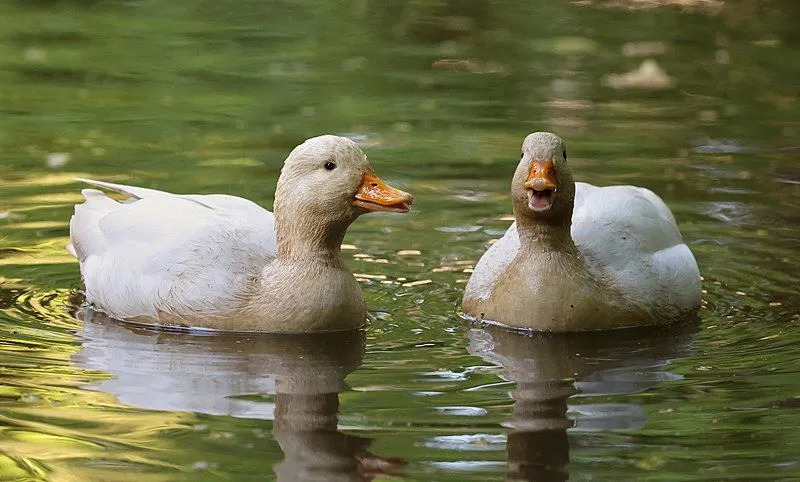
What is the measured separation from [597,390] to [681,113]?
6601 millimetres

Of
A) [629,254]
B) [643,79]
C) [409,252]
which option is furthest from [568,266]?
[643,79]

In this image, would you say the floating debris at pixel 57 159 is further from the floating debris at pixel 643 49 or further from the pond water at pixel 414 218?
the floating debris at pixel 643 49

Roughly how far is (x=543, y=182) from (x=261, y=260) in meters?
1.64

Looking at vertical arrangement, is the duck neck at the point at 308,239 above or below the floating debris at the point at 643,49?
below

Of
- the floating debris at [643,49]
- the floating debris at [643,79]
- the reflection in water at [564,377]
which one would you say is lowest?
the reflection in water at [564,377]

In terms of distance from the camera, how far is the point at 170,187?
1130 centimetres

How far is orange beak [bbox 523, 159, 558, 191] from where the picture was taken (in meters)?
8.42

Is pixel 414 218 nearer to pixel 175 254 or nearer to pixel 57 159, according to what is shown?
pixel 175 254

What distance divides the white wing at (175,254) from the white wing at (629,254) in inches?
50.7

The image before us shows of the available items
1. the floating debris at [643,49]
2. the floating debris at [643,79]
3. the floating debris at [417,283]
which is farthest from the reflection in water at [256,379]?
the floating debris at [643,49]

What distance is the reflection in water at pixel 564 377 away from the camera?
22.3 ft

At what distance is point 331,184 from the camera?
8516 mm

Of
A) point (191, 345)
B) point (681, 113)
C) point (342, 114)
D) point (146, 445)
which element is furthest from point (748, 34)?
point (146, 445)

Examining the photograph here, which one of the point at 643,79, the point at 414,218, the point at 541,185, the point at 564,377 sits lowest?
the point at 564,377
